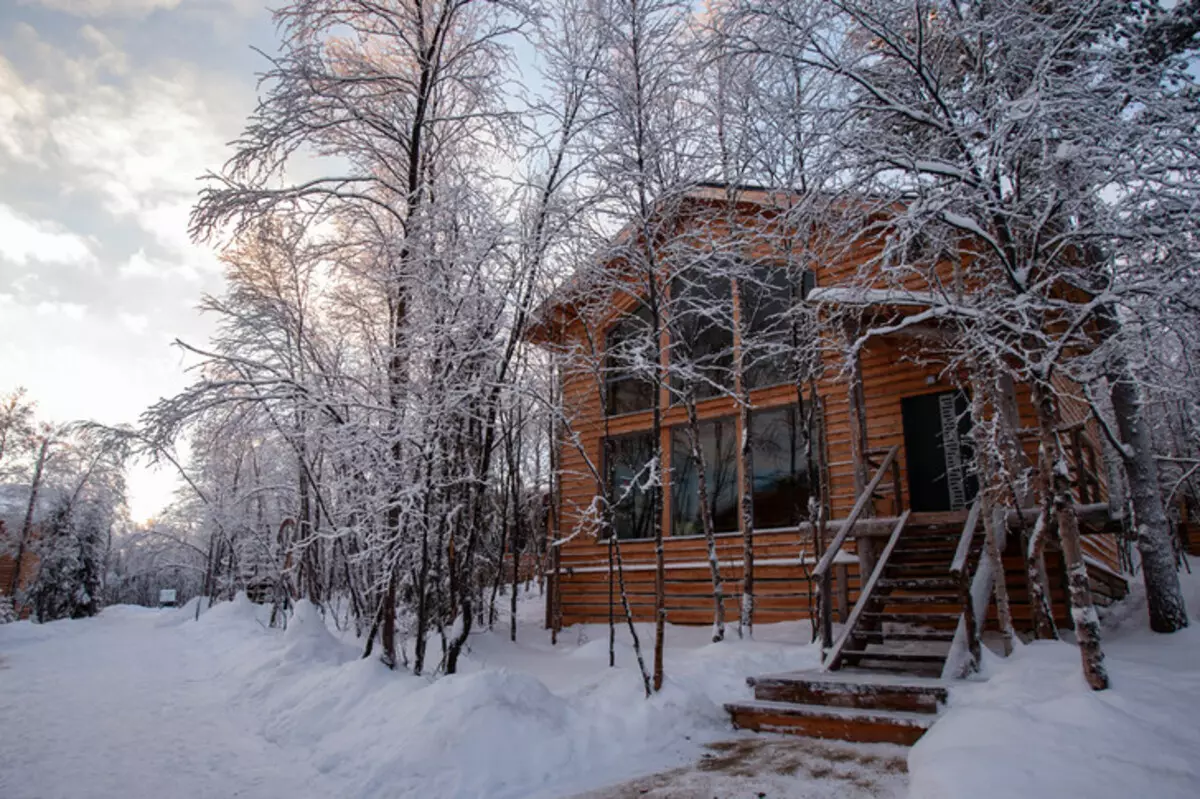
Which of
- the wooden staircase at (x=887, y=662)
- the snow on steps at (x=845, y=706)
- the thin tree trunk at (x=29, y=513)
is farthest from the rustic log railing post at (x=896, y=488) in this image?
the thin tree trunk at (x=29, y=513)

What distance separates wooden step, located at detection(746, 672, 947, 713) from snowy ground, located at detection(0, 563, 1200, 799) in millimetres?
250

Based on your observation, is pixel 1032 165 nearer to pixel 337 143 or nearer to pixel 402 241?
pixel 402 241

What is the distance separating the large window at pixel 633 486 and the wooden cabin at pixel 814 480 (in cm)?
4

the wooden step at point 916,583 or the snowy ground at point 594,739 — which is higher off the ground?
the wooden step at point 916,583

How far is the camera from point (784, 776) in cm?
437

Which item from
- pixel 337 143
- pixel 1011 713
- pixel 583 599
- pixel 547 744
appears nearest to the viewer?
pixel 1011 713

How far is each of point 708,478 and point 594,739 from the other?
699 centimetres

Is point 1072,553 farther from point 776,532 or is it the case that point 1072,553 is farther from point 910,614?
point 776,532

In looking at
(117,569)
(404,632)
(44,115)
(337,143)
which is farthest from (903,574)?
(117,569)

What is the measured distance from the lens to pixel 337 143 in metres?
8.13

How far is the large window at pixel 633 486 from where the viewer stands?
12711mm

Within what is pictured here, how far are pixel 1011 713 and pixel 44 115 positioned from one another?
13410 mm

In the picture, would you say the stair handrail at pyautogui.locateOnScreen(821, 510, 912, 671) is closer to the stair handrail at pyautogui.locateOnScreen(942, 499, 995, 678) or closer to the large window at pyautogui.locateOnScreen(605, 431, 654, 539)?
the stair handrail at pyautogui.locateOnScreen(942, 499, 995, 678)

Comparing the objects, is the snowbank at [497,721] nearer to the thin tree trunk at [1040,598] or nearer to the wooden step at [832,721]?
the wooden step at [832,721]
